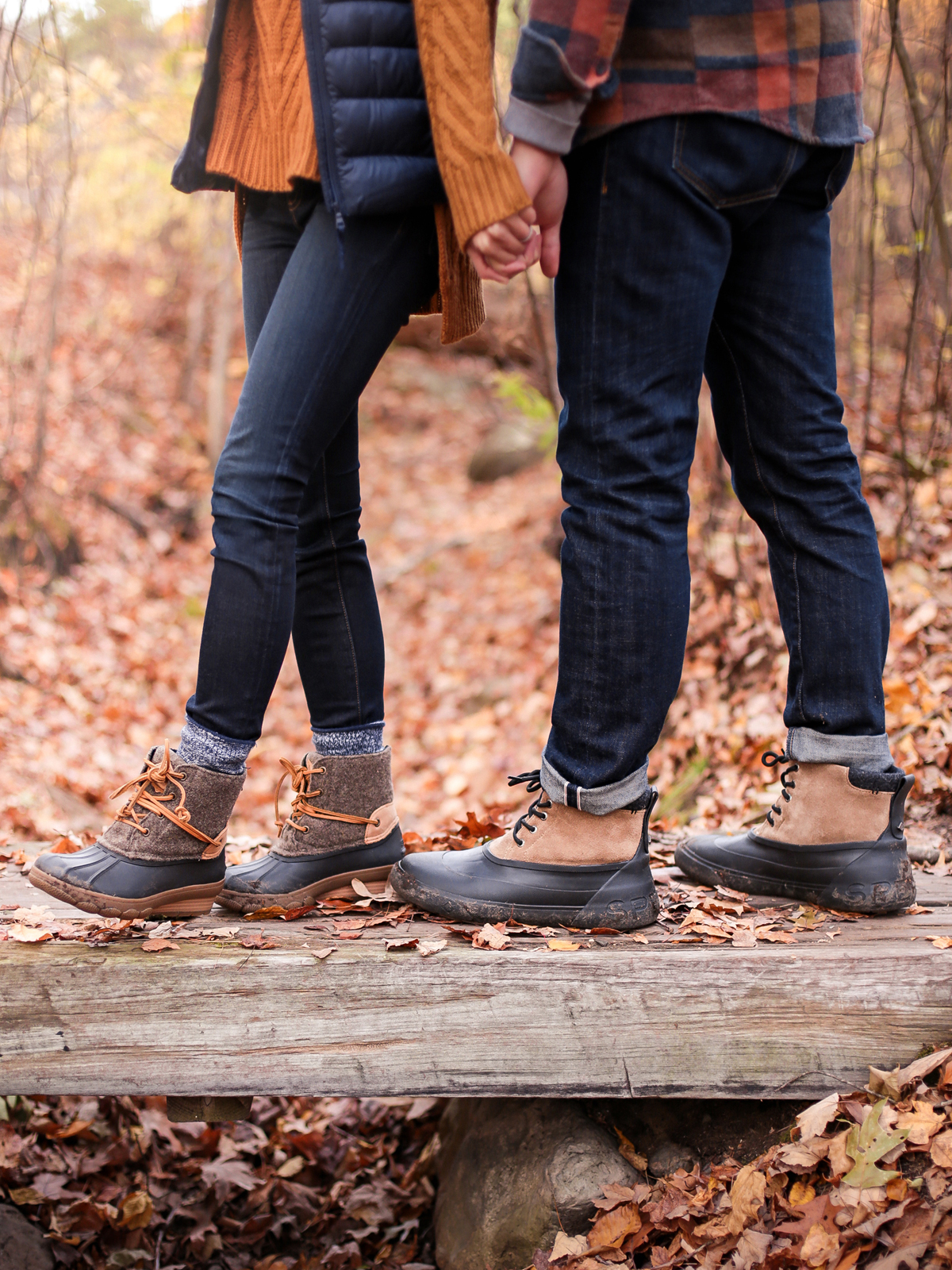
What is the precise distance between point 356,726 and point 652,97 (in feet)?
4.36

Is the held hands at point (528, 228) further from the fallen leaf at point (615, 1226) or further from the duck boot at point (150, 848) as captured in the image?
the fallen leaf at point (615, 1226)

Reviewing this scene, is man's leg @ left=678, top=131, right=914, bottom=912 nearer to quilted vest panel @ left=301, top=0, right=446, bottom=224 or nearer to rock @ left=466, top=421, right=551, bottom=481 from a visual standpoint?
quilted vest panel @ left=301, top=0, right=446, bottom=224

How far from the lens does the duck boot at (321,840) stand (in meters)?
2.02

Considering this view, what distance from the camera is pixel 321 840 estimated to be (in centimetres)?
207

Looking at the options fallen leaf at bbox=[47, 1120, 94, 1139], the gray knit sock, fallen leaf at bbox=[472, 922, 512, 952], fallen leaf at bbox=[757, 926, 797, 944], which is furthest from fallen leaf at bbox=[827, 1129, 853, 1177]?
fallen leaf at bbox=[47, 1120, 94, 1139]

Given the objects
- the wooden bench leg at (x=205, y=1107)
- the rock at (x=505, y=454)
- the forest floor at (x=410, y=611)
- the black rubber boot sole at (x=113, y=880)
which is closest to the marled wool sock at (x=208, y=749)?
the black rubber boot sole at (x=113, y=880)

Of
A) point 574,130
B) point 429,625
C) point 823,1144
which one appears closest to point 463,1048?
point 823,1144

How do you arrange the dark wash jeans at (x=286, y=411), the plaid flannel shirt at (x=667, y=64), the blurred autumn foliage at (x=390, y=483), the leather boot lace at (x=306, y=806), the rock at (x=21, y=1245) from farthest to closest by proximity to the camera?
the blurred autumn foliage at (x=390, y=483)
the rock at (x=21, y=1245)
the leather boot lace at (x=306, y=806)
the dark wash jeans at (x=286, y=411)
the plaid flannel shirt at (x=667, y=64)

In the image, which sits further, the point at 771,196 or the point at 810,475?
the point at 810,475

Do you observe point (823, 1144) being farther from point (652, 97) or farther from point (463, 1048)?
point (652, 97)

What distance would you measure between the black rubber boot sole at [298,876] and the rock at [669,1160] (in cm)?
85

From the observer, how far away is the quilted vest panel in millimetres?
1613

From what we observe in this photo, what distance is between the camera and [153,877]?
182 cm

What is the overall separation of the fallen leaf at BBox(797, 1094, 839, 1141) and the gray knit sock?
1.11 metres
